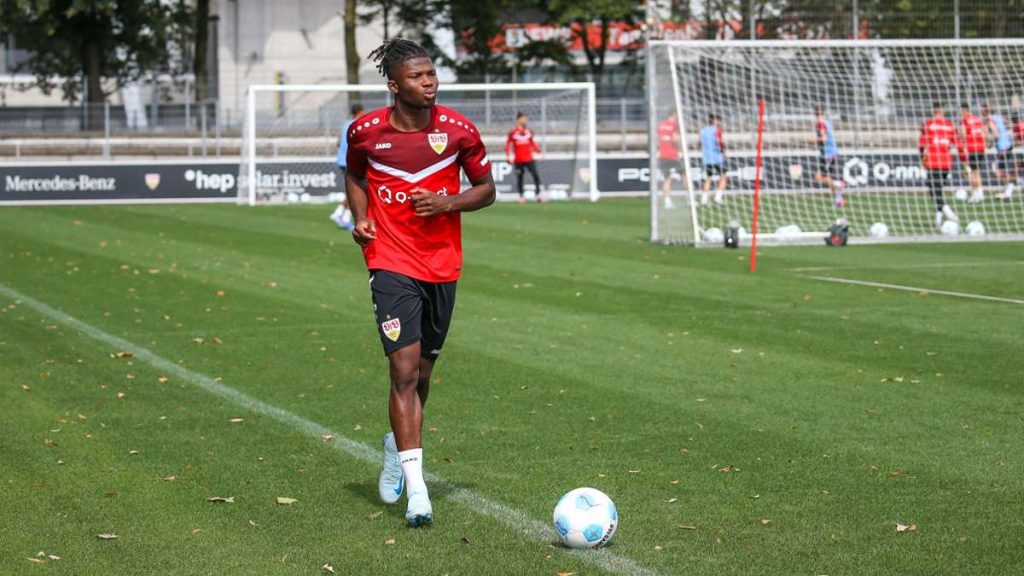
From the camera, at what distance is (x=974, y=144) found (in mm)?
25672

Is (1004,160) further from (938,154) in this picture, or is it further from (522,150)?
(522,150)

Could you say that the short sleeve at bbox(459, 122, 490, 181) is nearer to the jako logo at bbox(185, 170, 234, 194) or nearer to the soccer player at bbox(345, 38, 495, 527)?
the soccer player at bbox(345, 38, 495, 527)

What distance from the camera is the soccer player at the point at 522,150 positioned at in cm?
3144

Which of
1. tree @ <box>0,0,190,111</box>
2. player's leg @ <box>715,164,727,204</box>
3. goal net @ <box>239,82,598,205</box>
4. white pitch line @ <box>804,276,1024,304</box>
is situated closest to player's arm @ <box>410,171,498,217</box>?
white pitch line @ <box>804,276,1024,304</box>

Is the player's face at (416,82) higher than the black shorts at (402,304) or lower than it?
higher

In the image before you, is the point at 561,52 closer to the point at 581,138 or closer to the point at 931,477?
the point at 581,138

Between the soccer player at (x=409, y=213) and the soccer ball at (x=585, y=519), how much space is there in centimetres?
78

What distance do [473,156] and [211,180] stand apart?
27.4m

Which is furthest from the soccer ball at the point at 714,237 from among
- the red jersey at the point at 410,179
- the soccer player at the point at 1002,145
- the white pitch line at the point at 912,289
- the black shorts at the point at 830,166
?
the red jersey at the point at 410,179

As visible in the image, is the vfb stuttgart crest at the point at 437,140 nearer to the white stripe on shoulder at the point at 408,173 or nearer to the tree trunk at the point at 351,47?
the white stripe on shoulder at the point at 408,173

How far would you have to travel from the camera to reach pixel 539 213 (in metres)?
28.3

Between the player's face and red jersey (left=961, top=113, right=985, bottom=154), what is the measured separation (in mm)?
20791

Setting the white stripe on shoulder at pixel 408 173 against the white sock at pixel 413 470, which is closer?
the white sock at pixel 413 470

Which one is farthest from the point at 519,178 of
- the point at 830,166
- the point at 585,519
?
the point at 585,519
